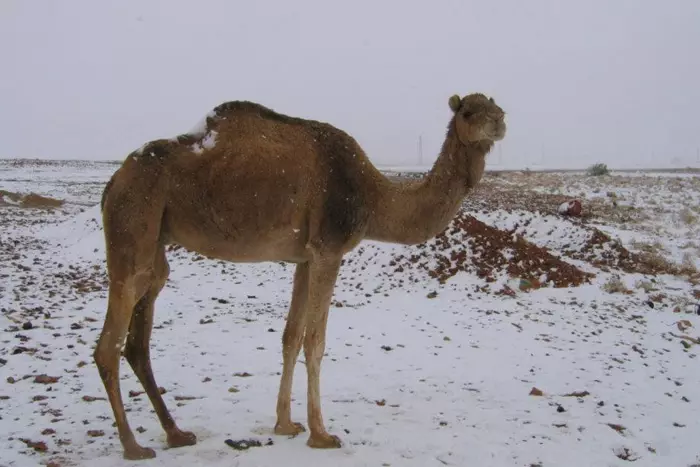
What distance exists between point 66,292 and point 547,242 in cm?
1259

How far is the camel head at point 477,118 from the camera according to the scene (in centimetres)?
495

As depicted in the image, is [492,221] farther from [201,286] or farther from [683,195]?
[683,195]

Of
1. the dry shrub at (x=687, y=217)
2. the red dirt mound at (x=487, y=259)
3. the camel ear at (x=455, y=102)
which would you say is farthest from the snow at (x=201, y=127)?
the dry shrub at (x=687, y=217)

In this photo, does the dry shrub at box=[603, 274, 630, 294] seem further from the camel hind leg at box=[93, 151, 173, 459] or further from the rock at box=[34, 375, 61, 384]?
the rock at box=[34, 375, 61, 384]

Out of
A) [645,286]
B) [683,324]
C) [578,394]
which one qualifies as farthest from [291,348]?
[645,286]

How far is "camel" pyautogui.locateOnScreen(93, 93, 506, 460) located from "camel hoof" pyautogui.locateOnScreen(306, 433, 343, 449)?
0.5 inches

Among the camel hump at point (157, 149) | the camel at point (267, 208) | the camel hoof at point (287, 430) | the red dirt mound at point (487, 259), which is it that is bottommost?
the camel hoof at point (287, 430)

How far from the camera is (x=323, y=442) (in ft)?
16.8

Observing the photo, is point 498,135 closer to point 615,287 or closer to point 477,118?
point 477,118

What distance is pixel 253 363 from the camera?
756 centimetres

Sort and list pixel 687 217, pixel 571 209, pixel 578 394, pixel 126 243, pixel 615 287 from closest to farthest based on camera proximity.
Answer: pixel 126 243, pixel 578 394, pixel 615 287, pixel 571 209, pixel 687 217

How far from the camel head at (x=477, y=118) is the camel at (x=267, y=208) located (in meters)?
0.01

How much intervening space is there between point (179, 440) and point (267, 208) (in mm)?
2245

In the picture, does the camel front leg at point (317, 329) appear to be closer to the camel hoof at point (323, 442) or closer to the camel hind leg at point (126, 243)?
the camel hoof at point (323, 442)
